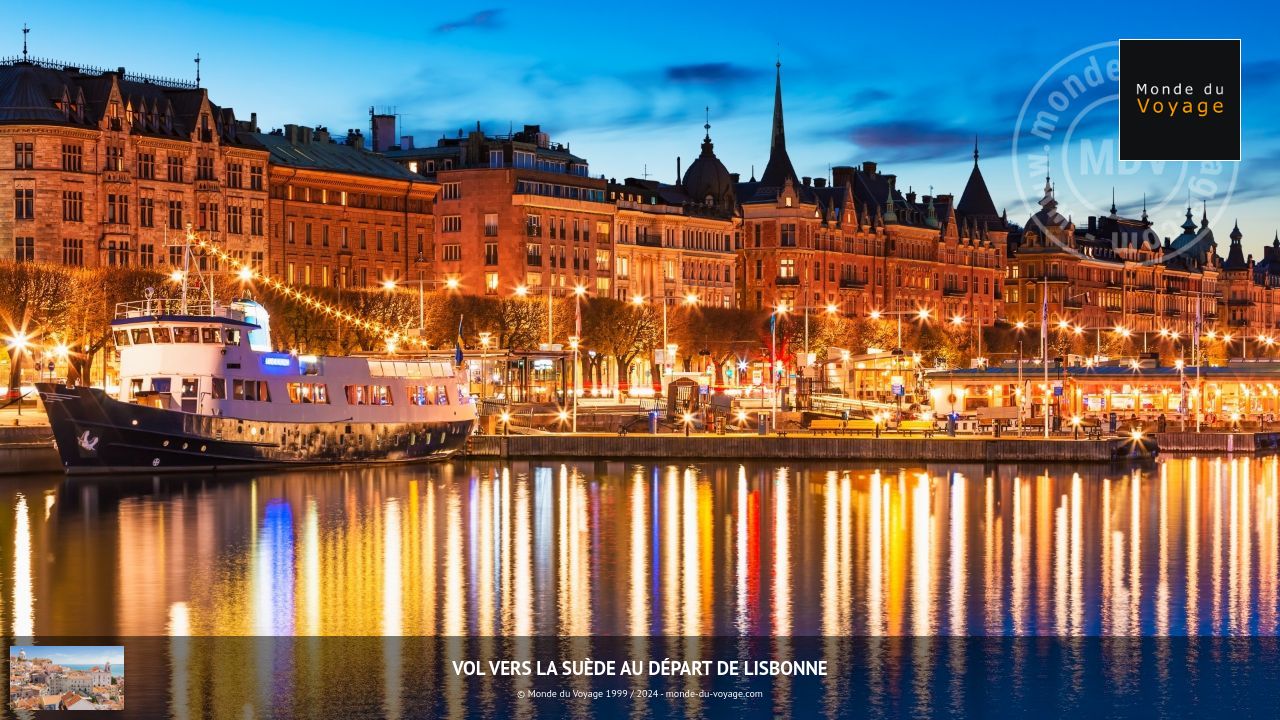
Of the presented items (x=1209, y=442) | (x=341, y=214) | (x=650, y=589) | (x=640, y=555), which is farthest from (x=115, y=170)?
(x=650, y=589)

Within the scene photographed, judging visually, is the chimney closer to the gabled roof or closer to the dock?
the gabled roof

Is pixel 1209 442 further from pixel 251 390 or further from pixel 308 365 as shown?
pixel 251 390

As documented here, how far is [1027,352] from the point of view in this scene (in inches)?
7613

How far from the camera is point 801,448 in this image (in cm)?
9050

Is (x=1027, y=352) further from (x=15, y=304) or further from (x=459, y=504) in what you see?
(x=459, y=504)

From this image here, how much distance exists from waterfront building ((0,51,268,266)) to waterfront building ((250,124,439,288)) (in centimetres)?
332

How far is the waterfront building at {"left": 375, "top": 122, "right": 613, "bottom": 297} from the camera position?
142 metres

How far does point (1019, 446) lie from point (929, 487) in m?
14.7

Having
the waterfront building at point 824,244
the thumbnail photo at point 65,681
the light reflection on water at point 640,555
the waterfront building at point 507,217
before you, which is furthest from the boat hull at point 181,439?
the waterfront building at point 824,244

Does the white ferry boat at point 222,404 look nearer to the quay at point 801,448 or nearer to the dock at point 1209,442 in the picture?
the quay at point 801,448

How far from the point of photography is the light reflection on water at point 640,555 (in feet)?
142

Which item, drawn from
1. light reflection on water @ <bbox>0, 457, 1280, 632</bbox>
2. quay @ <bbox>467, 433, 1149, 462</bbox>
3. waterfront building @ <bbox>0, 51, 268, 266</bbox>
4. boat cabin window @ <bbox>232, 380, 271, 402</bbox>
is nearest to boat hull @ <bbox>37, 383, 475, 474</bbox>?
boat cabin window @ <bbox>232, 380, 271, 402</bbox>

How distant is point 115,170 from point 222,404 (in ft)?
133

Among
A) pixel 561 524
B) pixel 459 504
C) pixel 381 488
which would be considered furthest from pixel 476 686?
pixel 381 488
